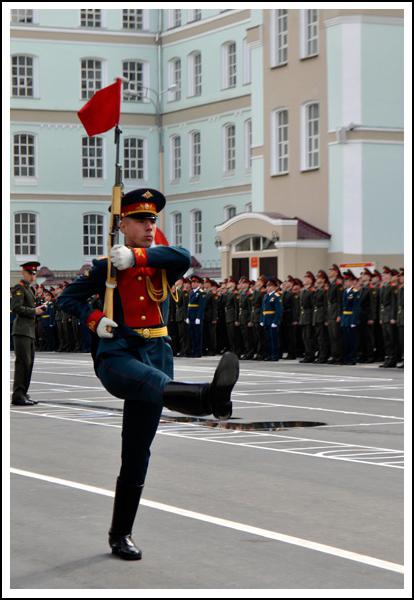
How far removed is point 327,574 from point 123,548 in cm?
126

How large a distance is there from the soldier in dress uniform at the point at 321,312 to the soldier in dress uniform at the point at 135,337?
23.2m

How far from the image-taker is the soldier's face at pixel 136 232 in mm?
8305

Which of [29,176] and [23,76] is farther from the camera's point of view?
[29,176]

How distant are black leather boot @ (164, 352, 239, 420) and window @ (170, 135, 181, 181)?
57.4 m

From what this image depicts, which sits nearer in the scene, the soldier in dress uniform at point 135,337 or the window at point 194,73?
the soldier in dress uniform at point 135,337

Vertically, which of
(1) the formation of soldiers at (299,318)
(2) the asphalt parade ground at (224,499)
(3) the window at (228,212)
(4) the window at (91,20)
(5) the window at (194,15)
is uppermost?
(4) the window at (91,20)

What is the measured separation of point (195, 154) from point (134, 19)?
7725 mm

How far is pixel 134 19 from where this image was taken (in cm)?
6625

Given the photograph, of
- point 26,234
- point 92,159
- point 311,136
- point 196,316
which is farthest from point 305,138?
point 26,234

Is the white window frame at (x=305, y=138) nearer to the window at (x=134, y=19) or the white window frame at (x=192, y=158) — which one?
the white window frame at (x=192, y=158)

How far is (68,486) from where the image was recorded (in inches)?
446

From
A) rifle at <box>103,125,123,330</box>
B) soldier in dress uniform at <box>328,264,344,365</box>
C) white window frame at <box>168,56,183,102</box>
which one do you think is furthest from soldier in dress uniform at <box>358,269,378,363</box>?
white window frame at <box>168,56,183,102</box>

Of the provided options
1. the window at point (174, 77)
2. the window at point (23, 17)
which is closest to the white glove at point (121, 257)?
the window at point (174, 77)

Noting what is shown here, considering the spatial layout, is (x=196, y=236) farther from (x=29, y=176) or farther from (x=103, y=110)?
(x=103, y=110)
